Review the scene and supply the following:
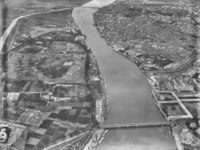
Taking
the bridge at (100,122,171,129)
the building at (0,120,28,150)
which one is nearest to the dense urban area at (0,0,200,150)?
the building at (0,120,28,150)

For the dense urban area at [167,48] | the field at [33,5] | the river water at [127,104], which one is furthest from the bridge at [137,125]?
the field at [33,5]

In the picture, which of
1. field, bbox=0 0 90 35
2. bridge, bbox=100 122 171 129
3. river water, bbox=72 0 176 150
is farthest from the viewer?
field, bbox=0 0 90 35

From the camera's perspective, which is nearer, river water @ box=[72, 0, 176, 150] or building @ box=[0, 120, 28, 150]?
building @ box=[0, 120, 28, 150]

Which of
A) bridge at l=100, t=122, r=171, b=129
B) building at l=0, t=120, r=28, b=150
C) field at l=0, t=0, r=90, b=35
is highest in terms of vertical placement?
field at l=0, t=0, r=90, b=35

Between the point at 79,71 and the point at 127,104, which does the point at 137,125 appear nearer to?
the point at 127,104

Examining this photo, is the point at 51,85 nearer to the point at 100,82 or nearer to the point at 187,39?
the point at 100,82

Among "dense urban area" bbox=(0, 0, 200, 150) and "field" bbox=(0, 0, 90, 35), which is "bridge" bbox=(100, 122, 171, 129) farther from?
"field" bbox=(0, 0, 90, 35)

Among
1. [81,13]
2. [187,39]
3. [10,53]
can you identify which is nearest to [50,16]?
[81,13]
